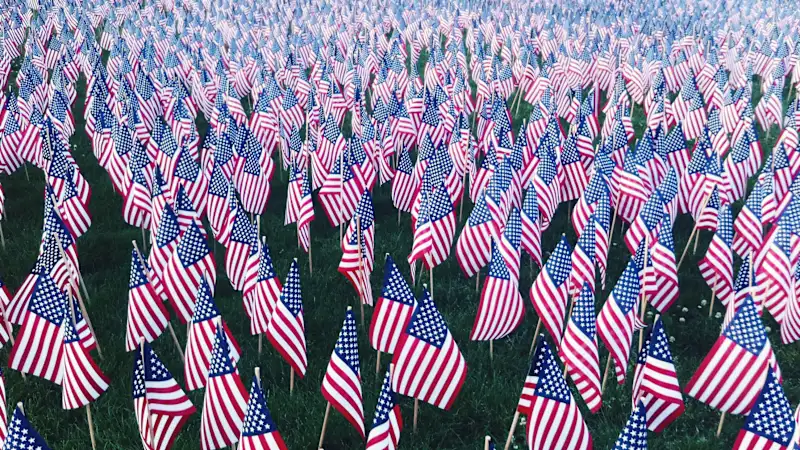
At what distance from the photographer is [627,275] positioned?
660 centimetres

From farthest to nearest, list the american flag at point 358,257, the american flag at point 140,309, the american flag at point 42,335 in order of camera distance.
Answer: the american flag at point 358,257 → the american flag at point 140,309 → the american flag at point 42,335

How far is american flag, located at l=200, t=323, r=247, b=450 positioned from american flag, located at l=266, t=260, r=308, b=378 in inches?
43.6

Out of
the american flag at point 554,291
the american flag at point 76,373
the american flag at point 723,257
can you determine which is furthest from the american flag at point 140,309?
the american flag at point 723,257

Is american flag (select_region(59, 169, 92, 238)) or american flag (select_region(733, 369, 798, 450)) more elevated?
american flag (select_region(733, 369, 798, 450))

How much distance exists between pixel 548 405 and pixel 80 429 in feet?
13.5

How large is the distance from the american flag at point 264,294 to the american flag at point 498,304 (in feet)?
6.72

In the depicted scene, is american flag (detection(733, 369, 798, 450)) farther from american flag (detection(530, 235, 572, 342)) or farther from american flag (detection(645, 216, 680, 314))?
american flag (detection(645, 216, 680, 314))

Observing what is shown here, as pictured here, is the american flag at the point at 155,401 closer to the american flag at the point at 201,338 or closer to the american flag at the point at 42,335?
the american flag at the point at 201,338

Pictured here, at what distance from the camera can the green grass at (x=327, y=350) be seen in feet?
21.6

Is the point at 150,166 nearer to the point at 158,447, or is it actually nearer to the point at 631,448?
the point at 158,447

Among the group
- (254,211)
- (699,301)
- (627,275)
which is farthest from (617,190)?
(254,211)

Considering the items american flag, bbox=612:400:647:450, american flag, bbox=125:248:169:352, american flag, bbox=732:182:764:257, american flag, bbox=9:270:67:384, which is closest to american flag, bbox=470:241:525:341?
american flag, bbox=612:400:647:450

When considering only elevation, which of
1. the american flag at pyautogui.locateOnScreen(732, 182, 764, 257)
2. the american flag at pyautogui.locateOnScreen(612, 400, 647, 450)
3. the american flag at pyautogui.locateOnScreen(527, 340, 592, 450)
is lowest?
the american flag at pyautogui.locateOnScreen(527, 340, 592, 450)

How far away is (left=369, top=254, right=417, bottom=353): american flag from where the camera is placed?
6688 millimetres
